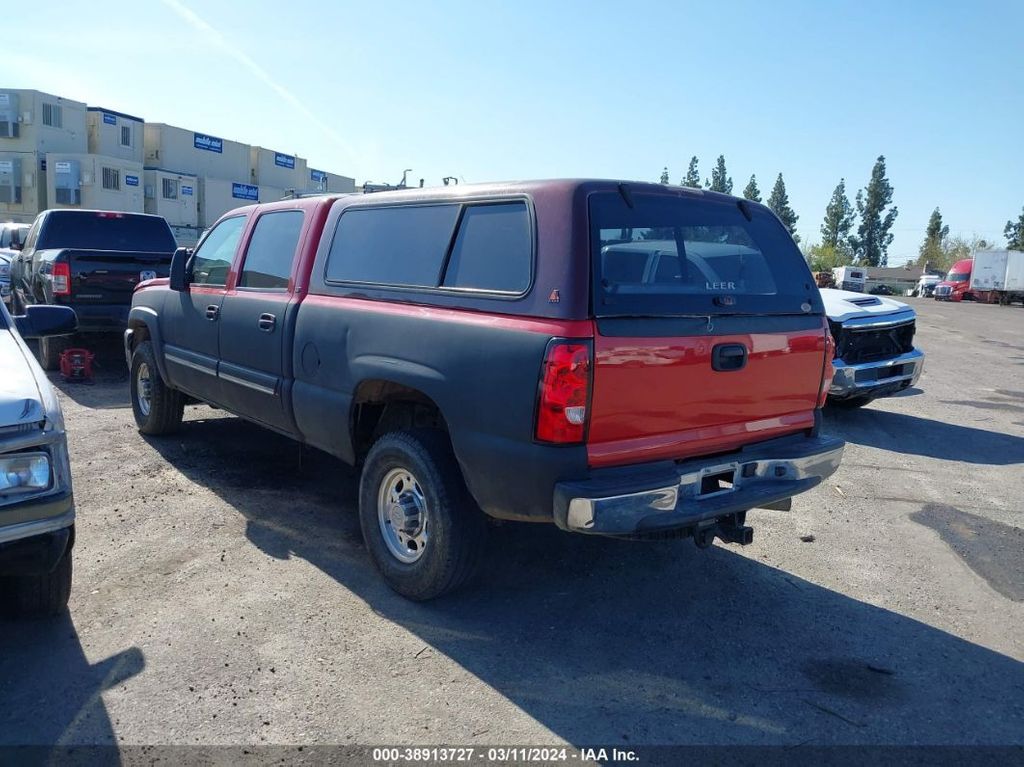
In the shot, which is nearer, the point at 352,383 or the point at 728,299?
the point at 728,299

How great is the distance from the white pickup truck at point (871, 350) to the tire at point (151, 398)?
6.23 meters

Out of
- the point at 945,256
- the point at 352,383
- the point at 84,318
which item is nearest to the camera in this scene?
the point at 352,383

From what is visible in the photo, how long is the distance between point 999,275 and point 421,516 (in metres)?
51.0

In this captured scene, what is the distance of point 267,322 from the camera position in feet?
16.5

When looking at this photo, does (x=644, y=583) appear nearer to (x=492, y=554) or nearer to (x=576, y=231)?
(x=492, y=554)

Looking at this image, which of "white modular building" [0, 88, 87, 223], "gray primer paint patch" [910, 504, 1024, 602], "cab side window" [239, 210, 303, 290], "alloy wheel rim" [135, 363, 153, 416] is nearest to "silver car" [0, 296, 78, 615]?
"cab side window" [239, 210, 303, 290]

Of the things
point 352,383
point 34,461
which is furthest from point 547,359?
point 34,461

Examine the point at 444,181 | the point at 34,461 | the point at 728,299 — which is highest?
the point at 444,181

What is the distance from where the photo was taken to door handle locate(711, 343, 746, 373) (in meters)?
3.65

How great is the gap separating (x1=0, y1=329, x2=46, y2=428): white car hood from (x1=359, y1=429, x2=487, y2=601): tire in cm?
158

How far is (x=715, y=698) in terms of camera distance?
129 inches

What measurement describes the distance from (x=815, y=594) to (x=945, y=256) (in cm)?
12038

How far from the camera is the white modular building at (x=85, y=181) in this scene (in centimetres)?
3922

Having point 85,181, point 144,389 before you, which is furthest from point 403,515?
point 85,181
